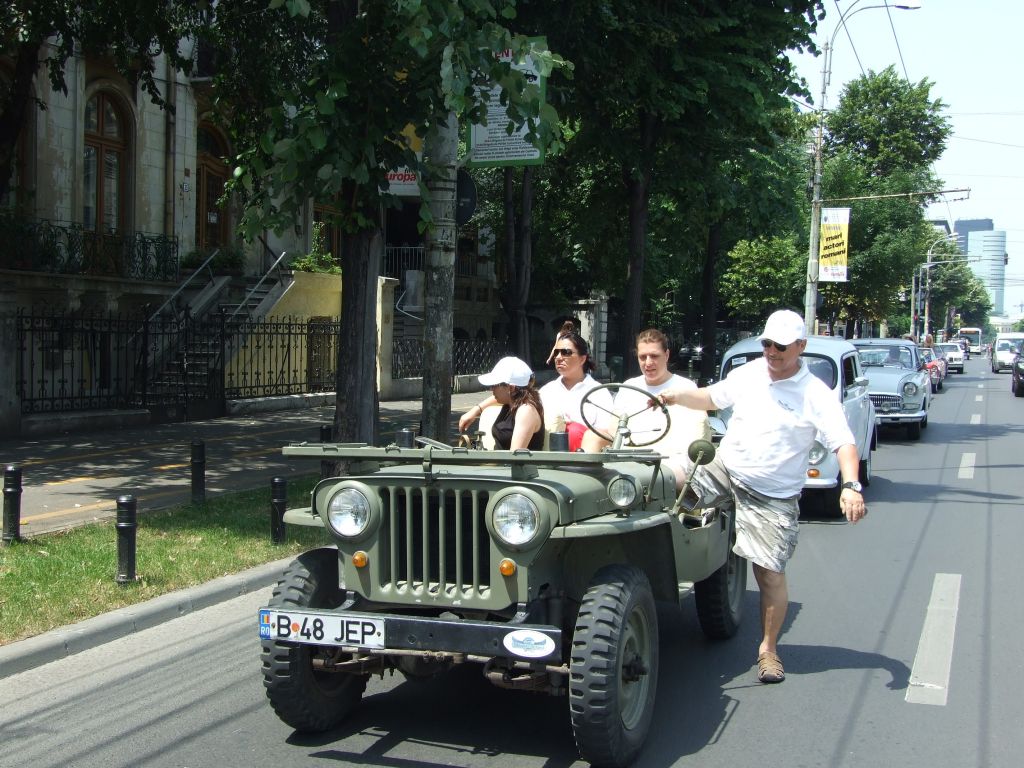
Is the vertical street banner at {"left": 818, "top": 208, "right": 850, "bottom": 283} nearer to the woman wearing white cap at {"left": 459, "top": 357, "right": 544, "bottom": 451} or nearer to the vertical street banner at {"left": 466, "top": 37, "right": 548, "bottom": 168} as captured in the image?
the vertical street banner at {"left": 466, "top": 37, "right": 548, "bottom": 168}

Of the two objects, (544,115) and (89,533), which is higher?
(544,115)

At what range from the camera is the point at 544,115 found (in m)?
9.26

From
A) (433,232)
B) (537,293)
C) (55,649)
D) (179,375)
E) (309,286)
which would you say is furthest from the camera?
(537,293)

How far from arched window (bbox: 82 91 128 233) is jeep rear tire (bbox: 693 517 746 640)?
60.8 ft

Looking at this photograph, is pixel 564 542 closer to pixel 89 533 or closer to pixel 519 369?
pixel 519 369

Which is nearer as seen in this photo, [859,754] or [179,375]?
[859,754]

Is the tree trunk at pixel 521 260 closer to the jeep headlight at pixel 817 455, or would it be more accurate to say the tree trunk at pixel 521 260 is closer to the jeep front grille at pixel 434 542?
the jeep headlight at pixel 817 455

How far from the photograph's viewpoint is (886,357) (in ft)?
67.7

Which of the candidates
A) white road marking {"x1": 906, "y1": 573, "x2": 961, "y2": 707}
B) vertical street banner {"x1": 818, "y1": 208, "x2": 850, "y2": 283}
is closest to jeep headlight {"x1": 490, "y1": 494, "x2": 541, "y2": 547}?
white road marking {"x1": 906, "y1": 573, "x2": 961, "y2": 707}

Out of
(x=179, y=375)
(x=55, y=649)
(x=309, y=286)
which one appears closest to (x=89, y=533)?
(x=55, y=649)

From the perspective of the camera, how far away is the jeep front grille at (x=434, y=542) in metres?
4.27

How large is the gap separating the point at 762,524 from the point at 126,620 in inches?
152

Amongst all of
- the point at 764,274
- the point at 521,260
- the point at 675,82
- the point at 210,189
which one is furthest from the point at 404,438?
the point at 764,274

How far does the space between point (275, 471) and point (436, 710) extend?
845 centimetres
